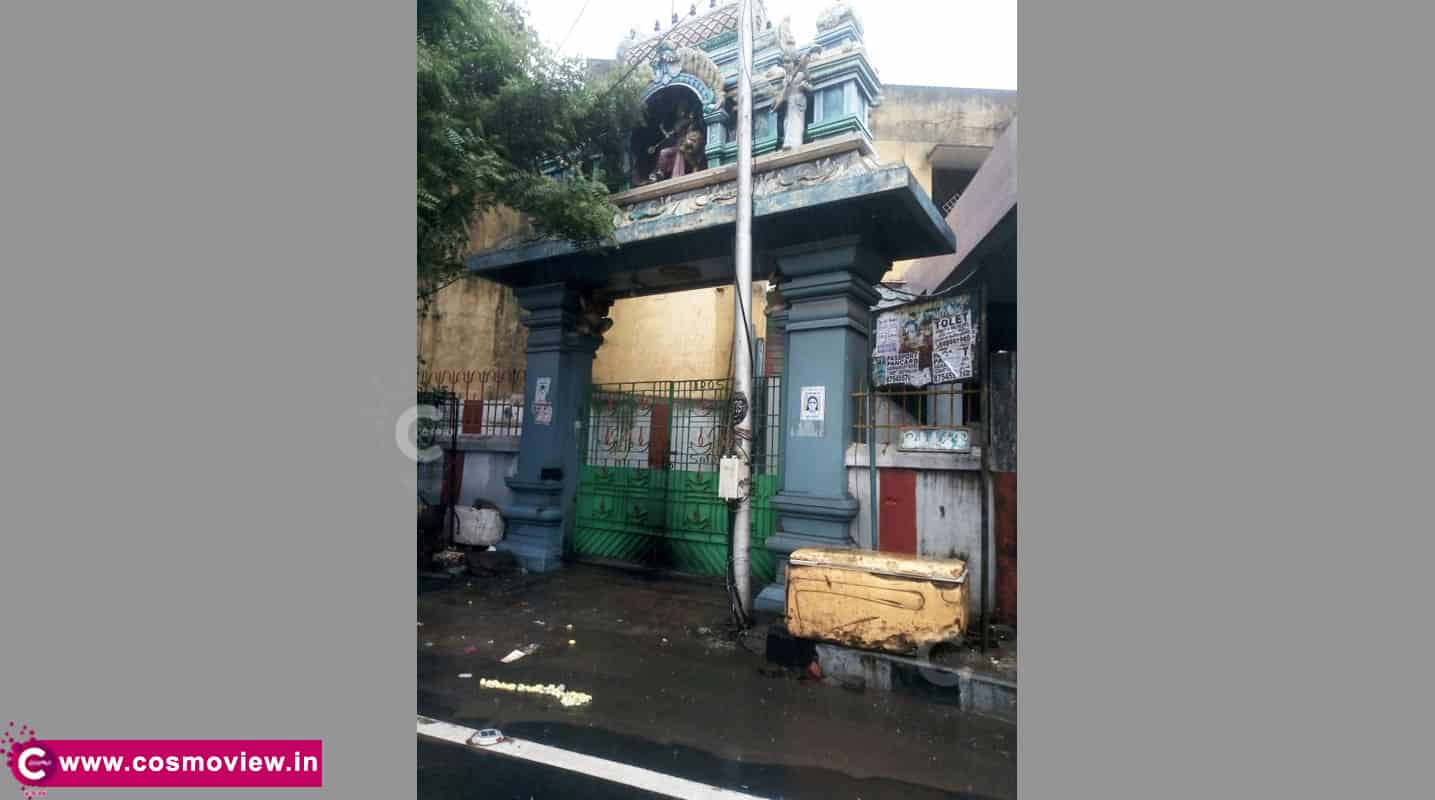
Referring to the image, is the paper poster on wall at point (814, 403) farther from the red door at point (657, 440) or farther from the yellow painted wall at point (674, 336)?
the yellow painted wall at point (674, 336)

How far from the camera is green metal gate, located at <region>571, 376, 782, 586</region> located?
6.65 m

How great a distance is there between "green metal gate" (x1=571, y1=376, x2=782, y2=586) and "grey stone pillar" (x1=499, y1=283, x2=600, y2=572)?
279mm

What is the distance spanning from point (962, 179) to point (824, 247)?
1140cm

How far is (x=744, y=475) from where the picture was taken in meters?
5.11

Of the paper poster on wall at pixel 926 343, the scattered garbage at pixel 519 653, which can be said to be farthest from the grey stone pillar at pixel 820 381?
the scattered garbage at pixel 519 653

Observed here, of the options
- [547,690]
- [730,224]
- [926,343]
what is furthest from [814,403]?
[547,690]

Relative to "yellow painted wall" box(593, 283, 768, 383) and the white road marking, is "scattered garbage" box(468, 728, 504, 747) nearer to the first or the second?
the white road marking

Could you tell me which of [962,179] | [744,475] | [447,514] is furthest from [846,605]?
[962,179]

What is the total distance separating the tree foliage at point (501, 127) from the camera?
4.41 meters

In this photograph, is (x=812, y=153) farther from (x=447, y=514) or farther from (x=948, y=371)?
(x=447, y=514)

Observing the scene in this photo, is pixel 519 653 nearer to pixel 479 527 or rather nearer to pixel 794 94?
pixel 479 527

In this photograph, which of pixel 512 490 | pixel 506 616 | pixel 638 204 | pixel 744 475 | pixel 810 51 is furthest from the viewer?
pixel 512 490

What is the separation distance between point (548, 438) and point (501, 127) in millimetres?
3252
